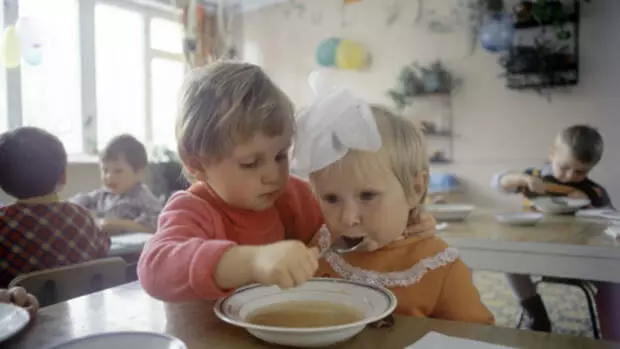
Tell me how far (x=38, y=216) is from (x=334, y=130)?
1456 millimetres

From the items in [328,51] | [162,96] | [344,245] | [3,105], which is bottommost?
[344,245]

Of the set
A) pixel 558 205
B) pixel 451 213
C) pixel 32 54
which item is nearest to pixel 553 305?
pixel 558 205

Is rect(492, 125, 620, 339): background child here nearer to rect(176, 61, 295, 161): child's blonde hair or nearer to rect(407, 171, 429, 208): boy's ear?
rect(407, 171, 429, 208): boy's ear

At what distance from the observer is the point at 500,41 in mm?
4980

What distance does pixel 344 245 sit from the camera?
3.30ft

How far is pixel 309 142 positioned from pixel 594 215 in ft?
6.25

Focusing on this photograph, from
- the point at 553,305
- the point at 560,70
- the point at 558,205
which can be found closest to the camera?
the point at 558,205

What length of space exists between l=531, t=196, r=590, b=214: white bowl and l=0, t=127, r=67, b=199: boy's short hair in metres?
1.97

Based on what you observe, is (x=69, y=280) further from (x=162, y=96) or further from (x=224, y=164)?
(x=162, y=96)

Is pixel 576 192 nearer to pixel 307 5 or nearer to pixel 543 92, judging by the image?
pixel 543 92

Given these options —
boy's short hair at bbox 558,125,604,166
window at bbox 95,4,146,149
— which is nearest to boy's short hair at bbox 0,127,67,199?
boy's short hair at bbox 558,125,604,166

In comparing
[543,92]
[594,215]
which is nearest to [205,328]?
[594,215]

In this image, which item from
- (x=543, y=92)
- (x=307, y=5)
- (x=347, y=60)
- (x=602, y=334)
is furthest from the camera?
(x=307, y=5)

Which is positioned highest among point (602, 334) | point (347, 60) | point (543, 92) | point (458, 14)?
point (458, 14)
